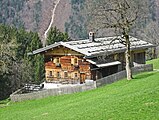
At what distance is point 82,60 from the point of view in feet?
156

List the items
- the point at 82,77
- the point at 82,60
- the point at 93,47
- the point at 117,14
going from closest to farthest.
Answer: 1. the point at 117,14
2. the point at 82,60
3. the point at 93,47
4. the point at 82,77

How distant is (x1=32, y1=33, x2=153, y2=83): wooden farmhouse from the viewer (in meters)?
46.5

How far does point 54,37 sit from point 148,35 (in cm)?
4143

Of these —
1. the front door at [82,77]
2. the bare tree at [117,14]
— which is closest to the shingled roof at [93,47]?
the front door at [82,77]

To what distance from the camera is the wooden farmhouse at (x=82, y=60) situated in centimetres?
4650

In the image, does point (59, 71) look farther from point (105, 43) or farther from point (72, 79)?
point (105, 43)

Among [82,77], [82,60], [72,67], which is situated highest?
[82,60]

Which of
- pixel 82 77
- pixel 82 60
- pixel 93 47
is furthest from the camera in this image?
pixel 82 77

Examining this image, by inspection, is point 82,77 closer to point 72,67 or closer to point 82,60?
point 72,67

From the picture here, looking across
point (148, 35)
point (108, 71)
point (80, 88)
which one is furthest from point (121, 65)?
point (148, 35)

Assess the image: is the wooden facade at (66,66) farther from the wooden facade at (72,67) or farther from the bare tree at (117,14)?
the bare tree at (117,14)

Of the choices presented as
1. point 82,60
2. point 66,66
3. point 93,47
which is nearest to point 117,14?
point 93,47

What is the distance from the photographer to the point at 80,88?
39.7 meters

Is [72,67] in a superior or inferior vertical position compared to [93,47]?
inferior
